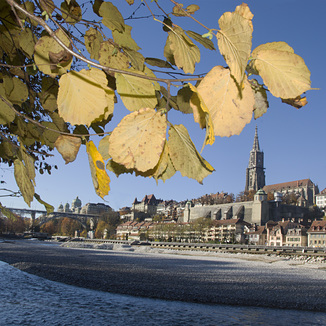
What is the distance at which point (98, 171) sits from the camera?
701mm

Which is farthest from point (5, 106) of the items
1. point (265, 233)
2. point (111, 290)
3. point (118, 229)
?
point (118, 229)

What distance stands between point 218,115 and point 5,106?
2.02 ft

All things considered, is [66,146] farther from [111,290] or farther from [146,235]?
[146,235]

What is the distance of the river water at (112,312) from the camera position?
332 inches

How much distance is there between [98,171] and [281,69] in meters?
0.42

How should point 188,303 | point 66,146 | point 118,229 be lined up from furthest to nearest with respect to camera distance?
point 118,229 < point 188,303 < point 66,146

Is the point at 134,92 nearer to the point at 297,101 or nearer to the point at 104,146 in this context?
the point at 104,146

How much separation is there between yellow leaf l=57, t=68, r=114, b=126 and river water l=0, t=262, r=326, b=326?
855cm

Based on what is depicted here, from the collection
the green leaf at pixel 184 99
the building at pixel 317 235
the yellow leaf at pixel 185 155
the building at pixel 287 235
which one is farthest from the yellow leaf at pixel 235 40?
the building at pixel 287 235

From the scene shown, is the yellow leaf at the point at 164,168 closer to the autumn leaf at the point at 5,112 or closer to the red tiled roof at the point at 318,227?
the autumn leaf at the point at 5,112

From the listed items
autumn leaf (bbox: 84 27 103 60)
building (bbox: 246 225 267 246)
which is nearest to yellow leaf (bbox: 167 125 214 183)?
autumn leaf (bbox: 84 27 103 60)

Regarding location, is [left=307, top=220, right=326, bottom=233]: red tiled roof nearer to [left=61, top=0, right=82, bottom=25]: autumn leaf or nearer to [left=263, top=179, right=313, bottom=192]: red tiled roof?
[left=263, top=179, right=313, bottom=192]: red tiled roof

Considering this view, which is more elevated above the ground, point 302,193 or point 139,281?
point 302,193

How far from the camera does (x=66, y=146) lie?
34.1 inches
